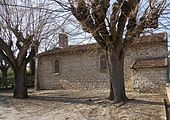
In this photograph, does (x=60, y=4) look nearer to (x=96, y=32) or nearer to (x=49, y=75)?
(x=96, y=32)

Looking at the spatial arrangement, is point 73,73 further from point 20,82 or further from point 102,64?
point 20,82

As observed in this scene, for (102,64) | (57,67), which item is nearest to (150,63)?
(102,64)

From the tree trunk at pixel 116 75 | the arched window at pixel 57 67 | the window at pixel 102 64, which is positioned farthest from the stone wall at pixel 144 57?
the arched window at pixel 57 67

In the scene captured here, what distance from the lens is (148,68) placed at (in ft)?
72.3

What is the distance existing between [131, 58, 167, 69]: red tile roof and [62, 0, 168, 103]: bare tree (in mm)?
7712

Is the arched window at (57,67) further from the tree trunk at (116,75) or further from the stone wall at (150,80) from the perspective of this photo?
the tree trunk at (116,75)

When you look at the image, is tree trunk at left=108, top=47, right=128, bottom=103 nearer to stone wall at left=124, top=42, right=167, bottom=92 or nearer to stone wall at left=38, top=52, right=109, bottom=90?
stone wall at left=124, top=42, right=167, bottom=92

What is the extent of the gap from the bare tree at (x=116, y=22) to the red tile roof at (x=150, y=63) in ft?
25.3

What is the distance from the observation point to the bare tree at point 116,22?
40.1 ft

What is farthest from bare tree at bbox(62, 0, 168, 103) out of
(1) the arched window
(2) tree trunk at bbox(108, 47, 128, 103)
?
(1) the arched window

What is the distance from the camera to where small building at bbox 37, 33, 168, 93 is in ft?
71.9

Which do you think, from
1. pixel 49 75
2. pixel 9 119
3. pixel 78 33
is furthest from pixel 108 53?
pixel 49 75

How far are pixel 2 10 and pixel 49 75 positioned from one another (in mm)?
11813

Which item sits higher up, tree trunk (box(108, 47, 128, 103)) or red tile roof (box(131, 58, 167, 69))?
red tile roof (box(131, 58, 167, 69))
